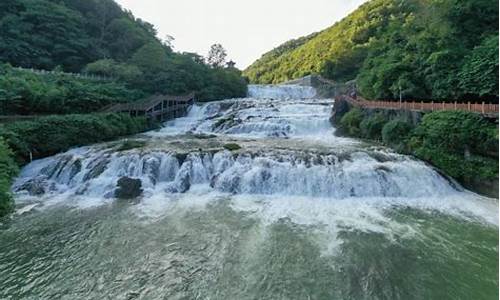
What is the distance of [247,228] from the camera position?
33.3ft

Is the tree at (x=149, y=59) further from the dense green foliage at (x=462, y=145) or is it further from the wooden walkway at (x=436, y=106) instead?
the dense green foliage at (x=462, y=145)

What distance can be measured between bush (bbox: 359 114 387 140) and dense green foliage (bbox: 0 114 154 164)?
16.5 metres

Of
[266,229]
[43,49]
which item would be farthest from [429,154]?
[43,49]

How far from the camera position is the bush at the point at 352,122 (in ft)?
74.1

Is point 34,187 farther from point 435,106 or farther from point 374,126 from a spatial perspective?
point 435,106

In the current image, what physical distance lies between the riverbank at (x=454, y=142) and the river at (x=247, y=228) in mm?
726

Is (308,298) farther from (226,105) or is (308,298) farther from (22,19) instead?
(22,19)

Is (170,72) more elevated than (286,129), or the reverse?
(170,72)

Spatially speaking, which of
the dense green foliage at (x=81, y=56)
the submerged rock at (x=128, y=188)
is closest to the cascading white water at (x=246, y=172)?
the submerged rock at (x=128, y=188)

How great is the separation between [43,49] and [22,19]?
11.8ft

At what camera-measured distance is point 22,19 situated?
34219 mm

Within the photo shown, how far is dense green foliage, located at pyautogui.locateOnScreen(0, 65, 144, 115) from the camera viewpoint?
20844 mm

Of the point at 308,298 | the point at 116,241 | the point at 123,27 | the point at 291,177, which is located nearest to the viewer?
the point at 308,298

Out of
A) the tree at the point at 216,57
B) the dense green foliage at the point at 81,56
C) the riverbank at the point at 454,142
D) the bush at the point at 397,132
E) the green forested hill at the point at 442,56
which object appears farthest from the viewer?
the tree at the point at 216,57
